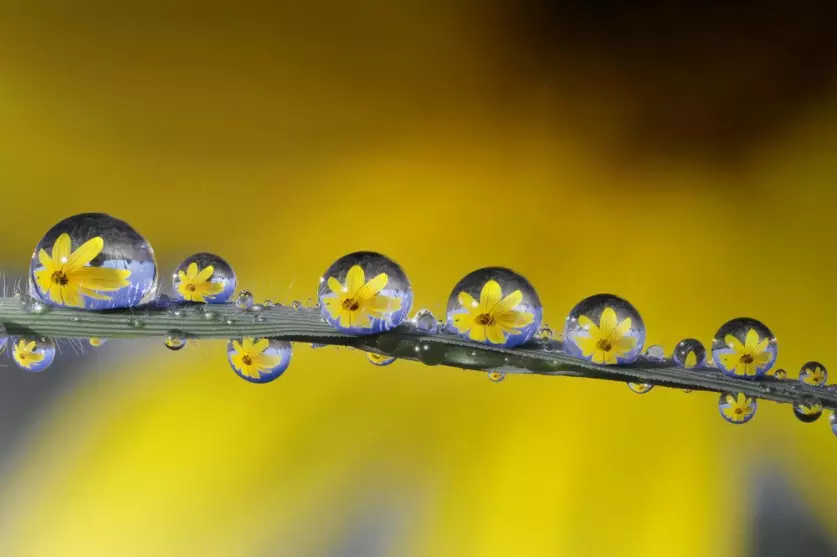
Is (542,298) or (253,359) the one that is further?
(542,298)

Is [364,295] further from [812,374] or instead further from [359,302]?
[812,374]

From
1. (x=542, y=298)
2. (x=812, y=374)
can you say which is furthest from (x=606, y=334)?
(x=542, y=298)

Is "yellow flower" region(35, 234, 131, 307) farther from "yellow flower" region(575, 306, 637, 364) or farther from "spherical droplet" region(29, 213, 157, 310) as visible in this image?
"yellow flower" region(575, 306, 637, 364)

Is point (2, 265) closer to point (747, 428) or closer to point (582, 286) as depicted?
point (582, 286)

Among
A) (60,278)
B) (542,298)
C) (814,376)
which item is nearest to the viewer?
(60,278)

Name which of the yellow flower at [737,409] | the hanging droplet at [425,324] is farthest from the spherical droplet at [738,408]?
the hanging droplet at [425,324]

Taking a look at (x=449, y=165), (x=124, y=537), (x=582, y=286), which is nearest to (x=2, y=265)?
(x=124, y=537)

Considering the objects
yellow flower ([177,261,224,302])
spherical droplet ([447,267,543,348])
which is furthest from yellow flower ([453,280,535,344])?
yellow flower ([177,261,224,302])

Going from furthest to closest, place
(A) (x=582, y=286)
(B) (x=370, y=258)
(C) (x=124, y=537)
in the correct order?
1. (A) (x=582, y=286)
2. (C) (x=124, y=537)
3. (B) (x=370, y=258)
